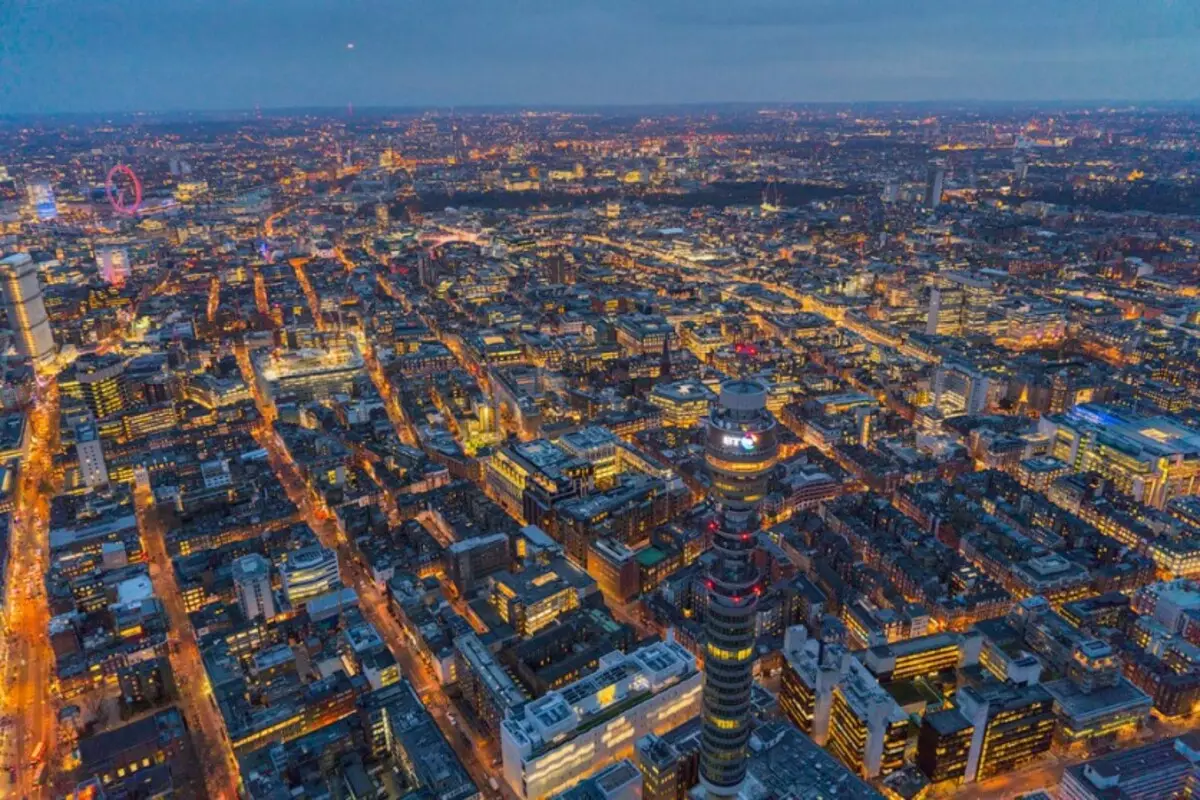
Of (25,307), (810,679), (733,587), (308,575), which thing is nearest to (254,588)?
(308,575)

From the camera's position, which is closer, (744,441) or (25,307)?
(744,441)

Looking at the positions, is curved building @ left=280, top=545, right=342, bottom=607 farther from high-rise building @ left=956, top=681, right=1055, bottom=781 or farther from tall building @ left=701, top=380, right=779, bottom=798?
high-rise building @ left=956, top=681, right=1055, bottom=781

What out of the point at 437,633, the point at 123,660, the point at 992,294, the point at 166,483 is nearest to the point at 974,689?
the point at 437,633

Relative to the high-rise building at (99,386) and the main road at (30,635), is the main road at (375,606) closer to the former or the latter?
the high-rise building at (99,386)

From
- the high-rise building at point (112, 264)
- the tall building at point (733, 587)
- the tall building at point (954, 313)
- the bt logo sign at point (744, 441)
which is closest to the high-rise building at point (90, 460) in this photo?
the tall building at point (733, 587)

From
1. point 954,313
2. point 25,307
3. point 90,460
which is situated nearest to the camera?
point 90,460

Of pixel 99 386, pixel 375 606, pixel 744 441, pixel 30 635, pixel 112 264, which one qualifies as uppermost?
pixel 744 441

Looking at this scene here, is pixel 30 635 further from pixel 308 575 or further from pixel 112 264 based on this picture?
pixel 112 264

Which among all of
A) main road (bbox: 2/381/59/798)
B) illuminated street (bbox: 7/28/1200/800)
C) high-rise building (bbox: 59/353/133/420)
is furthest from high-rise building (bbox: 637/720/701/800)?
high-rise building (bbox: 59/353/133/420)
